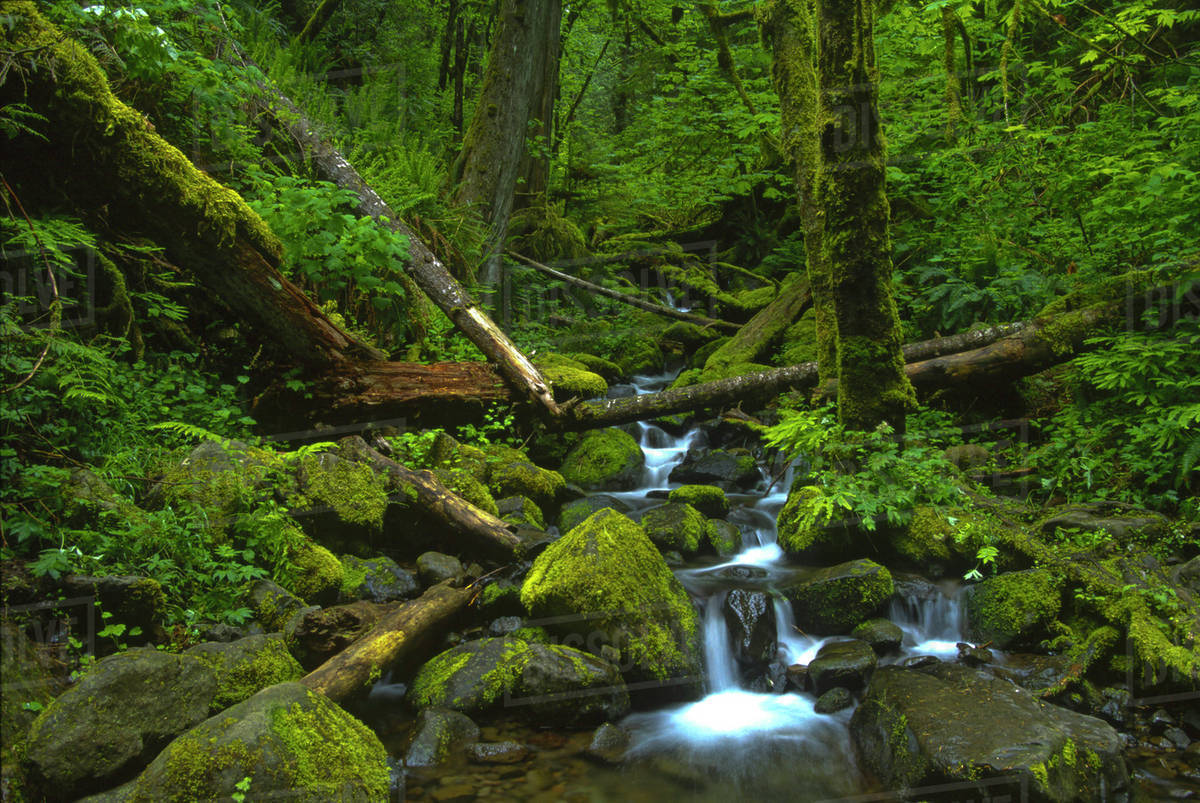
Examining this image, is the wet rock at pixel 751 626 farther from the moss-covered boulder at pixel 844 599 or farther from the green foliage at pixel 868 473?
the green foliage at pixel 868 473

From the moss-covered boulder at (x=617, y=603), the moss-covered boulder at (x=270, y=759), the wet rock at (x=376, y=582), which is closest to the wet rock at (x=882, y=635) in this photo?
the moss-covered boulder at (x=617, y=603)

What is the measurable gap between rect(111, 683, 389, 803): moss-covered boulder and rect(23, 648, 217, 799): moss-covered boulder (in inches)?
6.1

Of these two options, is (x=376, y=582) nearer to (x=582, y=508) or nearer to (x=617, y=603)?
(x=617, y=603)

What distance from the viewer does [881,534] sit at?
5613 mm

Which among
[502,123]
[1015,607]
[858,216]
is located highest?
[502,123]

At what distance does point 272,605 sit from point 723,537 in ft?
12.9

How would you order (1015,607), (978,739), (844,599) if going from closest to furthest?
(978,739)
(1015,607)
(844,599)

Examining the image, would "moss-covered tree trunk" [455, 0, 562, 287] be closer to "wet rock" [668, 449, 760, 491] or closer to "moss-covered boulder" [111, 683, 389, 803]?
"wet rock" [668, 449, 760, 491]

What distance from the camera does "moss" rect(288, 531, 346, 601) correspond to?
4.37 m

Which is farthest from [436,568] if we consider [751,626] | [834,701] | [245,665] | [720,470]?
[720,470]

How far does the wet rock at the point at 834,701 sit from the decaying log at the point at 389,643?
2.47 meters

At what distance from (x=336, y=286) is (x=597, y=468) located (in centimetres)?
344

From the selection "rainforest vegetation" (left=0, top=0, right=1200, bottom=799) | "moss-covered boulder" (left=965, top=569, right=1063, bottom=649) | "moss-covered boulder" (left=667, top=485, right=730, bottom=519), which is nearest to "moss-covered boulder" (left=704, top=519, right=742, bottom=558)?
"rainforest vegetation" (left=0, top=0, right=1200, bottom=799)

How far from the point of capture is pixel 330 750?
3033 millimetres
